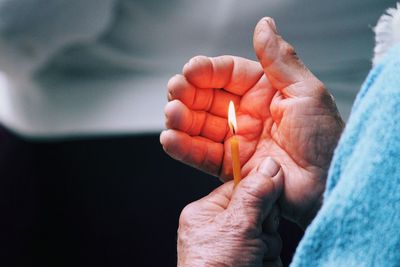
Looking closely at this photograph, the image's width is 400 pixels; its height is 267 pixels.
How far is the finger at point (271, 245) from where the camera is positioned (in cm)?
54

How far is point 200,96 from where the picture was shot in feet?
1.99

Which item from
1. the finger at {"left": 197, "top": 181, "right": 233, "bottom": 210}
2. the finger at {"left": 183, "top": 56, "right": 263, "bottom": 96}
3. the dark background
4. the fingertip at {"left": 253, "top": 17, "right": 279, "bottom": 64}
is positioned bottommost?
the dark background

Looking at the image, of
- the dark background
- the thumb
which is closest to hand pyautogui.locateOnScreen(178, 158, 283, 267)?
the thumb

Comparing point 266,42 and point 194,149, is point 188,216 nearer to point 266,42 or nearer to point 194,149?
point 194,149

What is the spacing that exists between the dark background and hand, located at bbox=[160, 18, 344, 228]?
153 mm

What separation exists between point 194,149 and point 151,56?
0.18 m

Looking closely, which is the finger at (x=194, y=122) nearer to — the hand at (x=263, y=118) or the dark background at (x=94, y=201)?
the hand at (x=263, y=118)

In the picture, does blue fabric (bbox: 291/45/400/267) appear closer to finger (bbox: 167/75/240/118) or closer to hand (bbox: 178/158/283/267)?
hand (bbox: 178/158/283/267)

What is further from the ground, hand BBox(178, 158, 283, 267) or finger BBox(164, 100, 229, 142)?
finger BBox(164, 100, 229, 142)

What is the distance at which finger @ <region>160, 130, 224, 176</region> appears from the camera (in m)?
0.59

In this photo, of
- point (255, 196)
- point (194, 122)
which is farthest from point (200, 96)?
point (255, 196)

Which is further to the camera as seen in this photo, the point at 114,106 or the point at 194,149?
the point at 114,106

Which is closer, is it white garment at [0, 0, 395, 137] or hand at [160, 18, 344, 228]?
hand at [160, 18, 344, 228]

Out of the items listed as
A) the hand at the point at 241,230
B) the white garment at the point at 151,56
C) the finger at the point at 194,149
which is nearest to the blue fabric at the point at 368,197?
the hand at the point at 241,230
